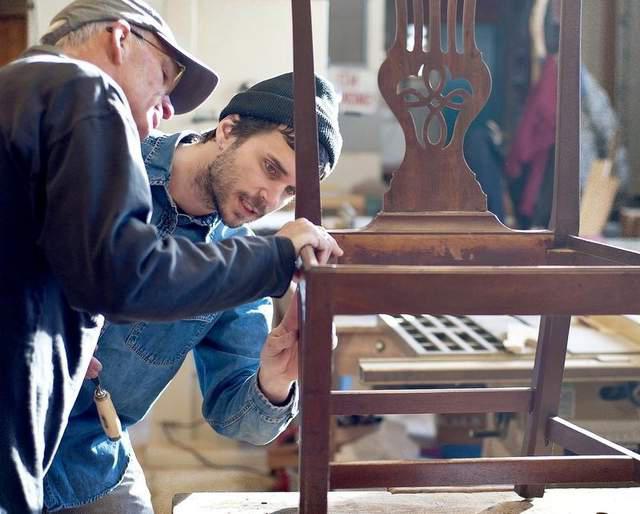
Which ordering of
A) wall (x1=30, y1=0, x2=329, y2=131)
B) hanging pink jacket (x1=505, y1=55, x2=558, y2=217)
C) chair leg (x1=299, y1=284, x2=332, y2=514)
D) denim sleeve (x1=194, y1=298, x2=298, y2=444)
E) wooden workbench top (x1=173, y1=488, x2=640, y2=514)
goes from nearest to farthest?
1. chair leg (x1=299, y1=284, x2=332, y2=514)
2. wooden workbench top (x1=173, y1=488, x2=640, y2=514)
3. denim sleeve (x1=194, y1=298, x2=298, y2=444)
4. wall (x1=30, y1=0, x2=329, y2=131)
5. hanging pink jacket (x1=505, y1=55, x2=558, y2=217)

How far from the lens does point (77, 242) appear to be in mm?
948

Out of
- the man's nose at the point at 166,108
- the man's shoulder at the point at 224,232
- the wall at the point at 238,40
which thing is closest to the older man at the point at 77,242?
the man's nose at the point at 166,108

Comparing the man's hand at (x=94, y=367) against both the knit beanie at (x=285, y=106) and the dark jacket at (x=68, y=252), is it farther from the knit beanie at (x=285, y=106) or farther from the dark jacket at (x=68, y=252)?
the knit beanie at (x=285, y=106)

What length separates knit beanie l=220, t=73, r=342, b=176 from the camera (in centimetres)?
142

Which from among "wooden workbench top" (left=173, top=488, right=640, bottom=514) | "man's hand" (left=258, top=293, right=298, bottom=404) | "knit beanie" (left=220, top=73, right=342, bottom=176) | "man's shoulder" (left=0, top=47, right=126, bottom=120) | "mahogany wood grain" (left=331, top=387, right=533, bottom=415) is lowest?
"wooden workbench top" (left=173, top=488, right=640, bottom=514)

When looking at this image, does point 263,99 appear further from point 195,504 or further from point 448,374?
point 448,374

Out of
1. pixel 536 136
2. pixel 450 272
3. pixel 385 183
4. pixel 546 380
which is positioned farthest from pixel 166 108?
pixel 385 183

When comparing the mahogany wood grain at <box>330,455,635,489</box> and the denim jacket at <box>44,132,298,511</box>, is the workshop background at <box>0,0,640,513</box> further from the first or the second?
the mahogany wood grain at <box>330,455,635,489</box>

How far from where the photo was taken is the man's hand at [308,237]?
1096mm

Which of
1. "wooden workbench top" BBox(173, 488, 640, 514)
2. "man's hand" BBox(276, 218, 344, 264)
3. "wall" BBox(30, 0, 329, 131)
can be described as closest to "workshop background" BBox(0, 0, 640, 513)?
"wall" BBox(30, 0, 329, 131)

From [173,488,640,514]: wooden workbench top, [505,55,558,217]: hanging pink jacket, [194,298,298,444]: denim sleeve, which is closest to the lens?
A: [173,488,640,514]: wooden workbench top

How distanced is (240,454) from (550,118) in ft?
7.02

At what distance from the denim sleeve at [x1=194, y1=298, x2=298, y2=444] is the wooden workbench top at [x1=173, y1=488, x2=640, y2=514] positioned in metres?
0.11

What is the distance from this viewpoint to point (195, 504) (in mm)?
1369
